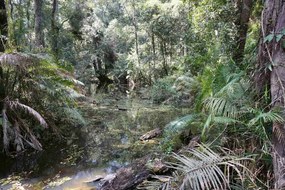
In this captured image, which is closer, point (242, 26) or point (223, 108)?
point (223, 108)

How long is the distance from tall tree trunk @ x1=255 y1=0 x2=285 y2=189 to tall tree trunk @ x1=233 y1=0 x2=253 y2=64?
2.82m

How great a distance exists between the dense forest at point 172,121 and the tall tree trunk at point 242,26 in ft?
0.07

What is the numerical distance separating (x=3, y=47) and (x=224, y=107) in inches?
205

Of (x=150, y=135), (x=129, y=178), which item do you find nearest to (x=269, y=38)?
(x=129, y=178)

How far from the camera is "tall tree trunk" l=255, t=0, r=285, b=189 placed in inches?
117

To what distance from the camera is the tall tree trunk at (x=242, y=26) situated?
253 inches

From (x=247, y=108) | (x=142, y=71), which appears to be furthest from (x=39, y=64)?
(x=142, y=71)

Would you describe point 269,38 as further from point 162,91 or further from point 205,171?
point 162,91

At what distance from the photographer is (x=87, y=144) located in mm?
7301

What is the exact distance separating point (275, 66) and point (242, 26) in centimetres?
382

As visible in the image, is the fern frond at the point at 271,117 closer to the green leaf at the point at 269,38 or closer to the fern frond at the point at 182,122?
the green leaf at the point at 269,38

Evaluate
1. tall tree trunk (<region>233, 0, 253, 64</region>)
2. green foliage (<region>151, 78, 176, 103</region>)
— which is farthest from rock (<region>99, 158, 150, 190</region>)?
green foliage (<region>151, 78, 176, 103</region>)

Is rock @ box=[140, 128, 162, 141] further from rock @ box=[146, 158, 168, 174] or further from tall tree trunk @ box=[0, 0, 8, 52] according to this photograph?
tall tree trunk @ box=[0, 0, 8, 52]

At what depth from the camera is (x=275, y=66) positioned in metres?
3.24
